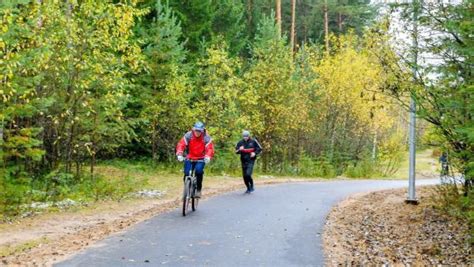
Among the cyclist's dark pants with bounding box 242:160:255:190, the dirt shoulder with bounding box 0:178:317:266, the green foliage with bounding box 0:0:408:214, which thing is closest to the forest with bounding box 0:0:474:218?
the green foliage with bounding box 0:0:408:214

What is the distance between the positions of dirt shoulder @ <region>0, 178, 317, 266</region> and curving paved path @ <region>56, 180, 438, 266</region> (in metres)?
0.42

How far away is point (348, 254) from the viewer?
8.93m

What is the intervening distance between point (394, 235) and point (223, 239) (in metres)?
4.60

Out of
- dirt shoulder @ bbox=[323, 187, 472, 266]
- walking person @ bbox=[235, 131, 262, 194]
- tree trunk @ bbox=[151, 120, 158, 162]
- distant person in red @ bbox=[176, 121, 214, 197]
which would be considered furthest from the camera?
tree trunk @ bbox=[151, 120, 158, 162]

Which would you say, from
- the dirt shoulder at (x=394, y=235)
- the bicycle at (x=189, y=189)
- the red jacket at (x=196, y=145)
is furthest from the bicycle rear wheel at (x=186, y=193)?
the dirt shoulder at (x=394, y=235)

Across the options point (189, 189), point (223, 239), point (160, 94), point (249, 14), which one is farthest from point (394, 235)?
point (249, 14)

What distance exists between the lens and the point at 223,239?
31.7ft

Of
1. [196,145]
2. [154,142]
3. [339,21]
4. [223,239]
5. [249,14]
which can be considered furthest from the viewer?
[339,21]

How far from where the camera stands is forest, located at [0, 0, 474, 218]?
475 inches

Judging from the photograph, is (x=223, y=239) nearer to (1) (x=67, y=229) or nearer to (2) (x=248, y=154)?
(1) (x=67, y=229)

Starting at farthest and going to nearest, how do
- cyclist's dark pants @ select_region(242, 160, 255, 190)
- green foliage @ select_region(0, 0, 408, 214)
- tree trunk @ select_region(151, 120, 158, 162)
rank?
1. tree trunk @ select_region(151, 120, 158, 162)
2. cyclist's dark pants @ select_region(242, 160, 255, 190)
3. green foliage @ select_region(0, 0, 408, 214)

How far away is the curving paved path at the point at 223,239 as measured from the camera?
8.02m

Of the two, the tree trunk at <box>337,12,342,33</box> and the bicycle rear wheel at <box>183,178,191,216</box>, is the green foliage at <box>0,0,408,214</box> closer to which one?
the tree trunk at <box>337,12,342,33</box>

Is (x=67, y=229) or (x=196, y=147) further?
(x=196, y=147)
